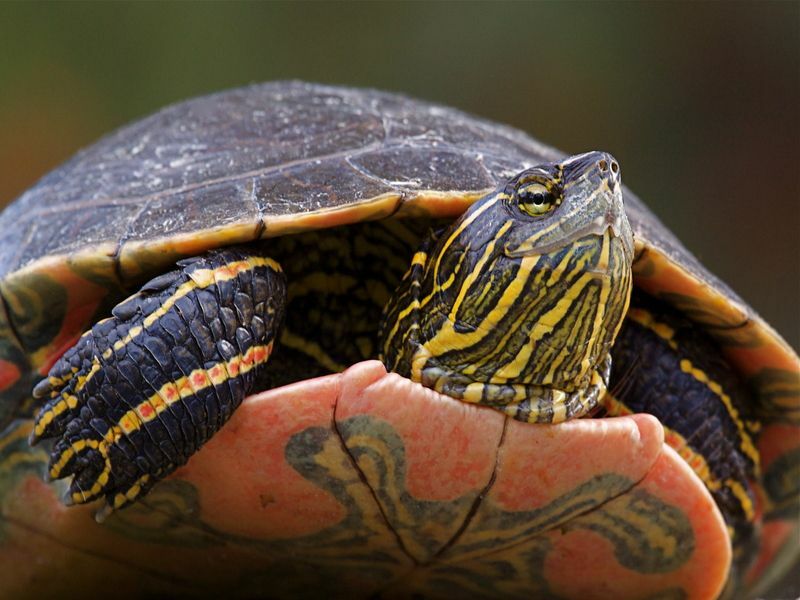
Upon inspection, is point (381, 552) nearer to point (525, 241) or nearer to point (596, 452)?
point (596, 452)

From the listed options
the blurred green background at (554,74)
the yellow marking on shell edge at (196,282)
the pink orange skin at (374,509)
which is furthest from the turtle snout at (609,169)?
the blurred green background at (554,74)

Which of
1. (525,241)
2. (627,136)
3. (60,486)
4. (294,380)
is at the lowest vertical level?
(627,136)

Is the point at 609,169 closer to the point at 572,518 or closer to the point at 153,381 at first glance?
the point at 572,518

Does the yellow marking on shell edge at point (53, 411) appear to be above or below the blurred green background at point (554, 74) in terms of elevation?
above

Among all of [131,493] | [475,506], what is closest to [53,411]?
[131,493]

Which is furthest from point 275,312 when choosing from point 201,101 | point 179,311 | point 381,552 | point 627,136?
point 627,136

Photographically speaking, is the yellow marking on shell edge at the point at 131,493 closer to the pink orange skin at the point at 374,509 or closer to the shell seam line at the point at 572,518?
the pink orange skin at the point at 374,509

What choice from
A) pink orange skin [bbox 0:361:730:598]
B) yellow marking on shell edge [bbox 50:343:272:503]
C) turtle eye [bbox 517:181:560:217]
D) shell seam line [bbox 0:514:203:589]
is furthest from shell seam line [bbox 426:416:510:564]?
shell seam line [bbox 0:514:203:589]
